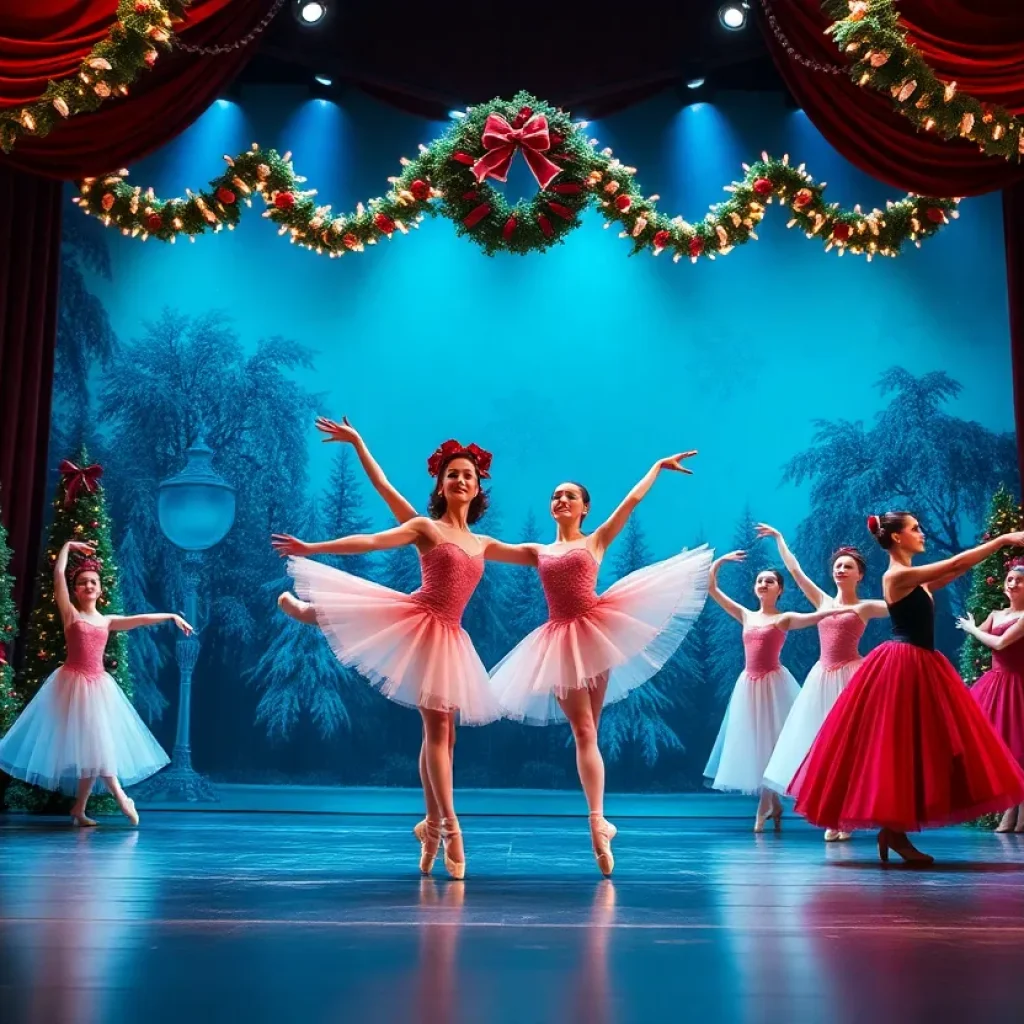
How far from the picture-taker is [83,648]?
22.6 feet

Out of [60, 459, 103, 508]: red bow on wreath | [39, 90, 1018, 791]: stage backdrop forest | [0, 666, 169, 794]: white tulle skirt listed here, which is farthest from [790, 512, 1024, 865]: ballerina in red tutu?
[60, 459, 103, 508]: red bow on wreath

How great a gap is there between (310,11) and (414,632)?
542 centimetres

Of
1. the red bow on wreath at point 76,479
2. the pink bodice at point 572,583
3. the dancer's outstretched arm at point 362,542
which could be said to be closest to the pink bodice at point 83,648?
the red bow on wreath at point 76,479

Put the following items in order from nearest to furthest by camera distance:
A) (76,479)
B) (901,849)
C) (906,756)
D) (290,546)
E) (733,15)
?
(290,546)
(906,756)
(901,849)
(76,479)
(733,15)

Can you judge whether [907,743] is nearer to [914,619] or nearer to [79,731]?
[914,619]

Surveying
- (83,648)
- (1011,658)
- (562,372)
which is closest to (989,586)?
(1011,658)

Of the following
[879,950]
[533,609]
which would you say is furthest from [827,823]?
[533,609]

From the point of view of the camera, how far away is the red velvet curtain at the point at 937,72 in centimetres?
563

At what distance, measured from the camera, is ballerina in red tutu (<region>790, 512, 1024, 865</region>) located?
469cm

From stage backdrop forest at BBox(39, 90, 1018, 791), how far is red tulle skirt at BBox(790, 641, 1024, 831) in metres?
4.49

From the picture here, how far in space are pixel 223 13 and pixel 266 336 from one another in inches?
138

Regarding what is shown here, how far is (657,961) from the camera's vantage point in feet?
7.91

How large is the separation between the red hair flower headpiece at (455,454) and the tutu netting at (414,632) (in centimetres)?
43

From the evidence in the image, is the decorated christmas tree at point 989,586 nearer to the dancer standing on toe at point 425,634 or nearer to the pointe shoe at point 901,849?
the pointe shoe at point 901,849
